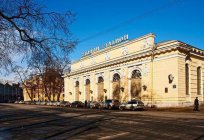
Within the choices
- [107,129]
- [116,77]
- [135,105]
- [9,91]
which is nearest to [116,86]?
[116,77]

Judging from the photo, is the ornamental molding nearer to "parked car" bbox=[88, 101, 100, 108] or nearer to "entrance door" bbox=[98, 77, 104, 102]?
"entrance door" bbox=[98, 77, 104, 102]

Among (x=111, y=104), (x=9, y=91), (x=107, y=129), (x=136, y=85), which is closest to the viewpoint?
(x=107, y=129)

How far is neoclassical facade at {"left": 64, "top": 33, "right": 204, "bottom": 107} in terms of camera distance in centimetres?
4353

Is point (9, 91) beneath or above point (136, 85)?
beneath

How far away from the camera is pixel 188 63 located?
45281mm

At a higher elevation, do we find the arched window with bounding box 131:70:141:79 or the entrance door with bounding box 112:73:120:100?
the arched window with bounding box 131:70:141:79

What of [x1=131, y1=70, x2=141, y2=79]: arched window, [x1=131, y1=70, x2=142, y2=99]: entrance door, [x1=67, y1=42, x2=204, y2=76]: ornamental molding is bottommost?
[x1=131, y1=70, x2=142, y2=99]: entrance door

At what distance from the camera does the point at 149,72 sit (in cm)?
4781

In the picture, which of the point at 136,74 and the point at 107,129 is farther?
the point at 136,74

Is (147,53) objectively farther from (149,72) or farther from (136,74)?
(136,74)

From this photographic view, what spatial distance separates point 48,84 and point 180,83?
2067 inches

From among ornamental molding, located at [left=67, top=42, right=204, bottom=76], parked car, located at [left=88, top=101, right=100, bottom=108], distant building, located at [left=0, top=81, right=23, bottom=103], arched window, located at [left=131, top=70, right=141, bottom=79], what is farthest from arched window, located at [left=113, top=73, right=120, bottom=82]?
distant building, located at [left=0, top=81, right=23, bottom=103]

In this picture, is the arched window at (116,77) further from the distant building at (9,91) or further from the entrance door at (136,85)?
the distant building at (9,91)

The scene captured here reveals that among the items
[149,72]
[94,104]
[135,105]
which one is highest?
[149,72]
